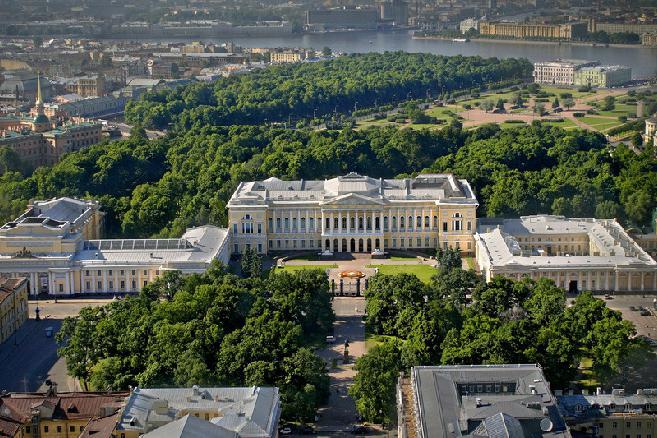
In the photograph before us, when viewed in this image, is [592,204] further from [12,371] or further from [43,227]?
[12,371]

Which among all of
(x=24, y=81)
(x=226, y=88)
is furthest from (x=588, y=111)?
(x=24, y=81)

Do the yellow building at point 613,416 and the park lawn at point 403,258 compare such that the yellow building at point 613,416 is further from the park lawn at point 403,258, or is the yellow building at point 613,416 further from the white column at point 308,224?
the white column at point 308,224

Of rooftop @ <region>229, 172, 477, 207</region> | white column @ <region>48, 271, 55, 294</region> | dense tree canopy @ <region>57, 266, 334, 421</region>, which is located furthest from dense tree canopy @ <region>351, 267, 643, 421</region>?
white column @ <region>48, 271, 55, 294</region>

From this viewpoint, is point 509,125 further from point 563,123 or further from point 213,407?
point 213,407

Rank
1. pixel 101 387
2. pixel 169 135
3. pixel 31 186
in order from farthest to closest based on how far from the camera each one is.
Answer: pixel 169 135
pixel 31 186
pixel 101 387

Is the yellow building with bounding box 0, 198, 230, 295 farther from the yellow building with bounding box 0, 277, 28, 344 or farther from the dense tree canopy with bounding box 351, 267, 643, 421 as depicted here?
the dense tree canopy with bounding box 351, 267, 643, 421
